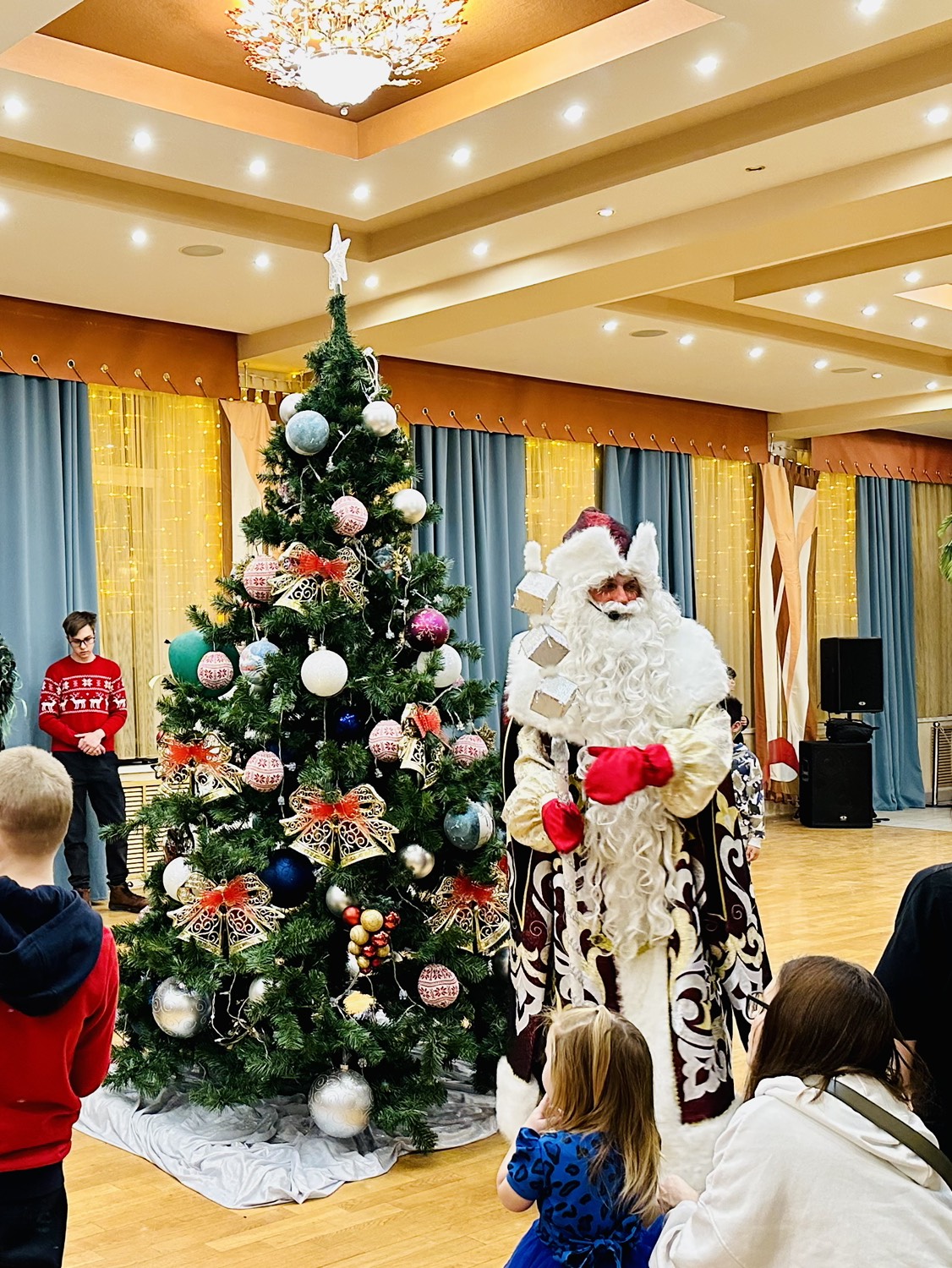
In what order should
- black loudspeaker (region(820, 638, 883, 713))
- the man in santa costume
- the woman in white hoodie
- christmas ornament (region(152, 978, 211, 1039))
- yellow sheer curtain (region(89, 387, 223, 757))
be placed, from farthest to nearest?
black loudspeaker (region(820, 638, 883, 713)) → yellow sheer curtain (region(89, 387, 223, 757)) → christmas ornament (region(152, 978, 211, 1039)) → the man in santa costume → the woman in white hoodie

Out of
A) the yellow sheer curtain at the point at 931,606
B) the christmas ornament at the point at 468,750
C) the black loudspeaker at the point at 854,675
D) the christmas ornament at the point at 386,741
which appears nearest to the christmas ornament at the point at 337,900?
the christmas ornament at the point at 386,741

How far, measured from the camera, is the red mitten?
10.6ft

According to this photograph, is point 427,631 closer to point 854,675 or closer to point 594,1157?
point 594,1157

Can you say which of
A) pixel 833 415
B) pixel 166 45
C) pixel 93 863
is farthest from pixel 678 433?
pixel 166 45

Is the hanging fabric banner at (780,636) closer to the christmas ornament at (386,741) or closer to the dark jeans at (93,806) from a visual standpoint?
the dark jeans at (93,806)

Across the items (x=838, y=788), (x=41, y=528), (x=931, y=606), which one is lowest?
(x=838, y=788)

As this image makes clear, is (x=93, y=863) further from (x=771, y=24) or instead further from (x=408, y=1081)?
(x=771, y=24)

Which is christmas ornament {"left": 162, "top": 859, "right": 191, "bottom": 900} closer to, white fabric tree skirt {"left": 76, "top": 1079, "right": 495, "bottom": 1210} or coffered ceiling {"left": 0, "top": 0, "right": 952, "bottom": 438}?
white fabric tree skirt {"left": 76, "top": 1079, "right": 495, "bottom": 1210}

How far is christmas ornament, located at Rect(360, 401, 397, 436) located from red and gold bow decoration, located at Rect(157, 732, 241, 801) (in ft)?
3.22

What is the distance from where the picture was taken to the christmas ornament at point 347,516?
154 inches

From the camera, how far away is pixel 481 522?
366 inches

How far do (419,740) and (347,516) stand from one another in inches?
25.6

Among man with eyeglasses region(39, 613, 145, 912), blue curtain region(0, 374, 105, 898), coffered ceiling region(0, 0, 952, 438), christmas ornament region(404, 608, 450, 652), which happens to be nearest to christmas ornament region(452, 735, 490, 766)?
christmas ornament region(404, 608, 450, 652)

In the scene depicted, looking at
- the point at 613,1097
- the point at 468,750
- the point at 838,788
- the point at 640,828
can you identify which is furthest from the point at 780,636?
the point at 613,1097
